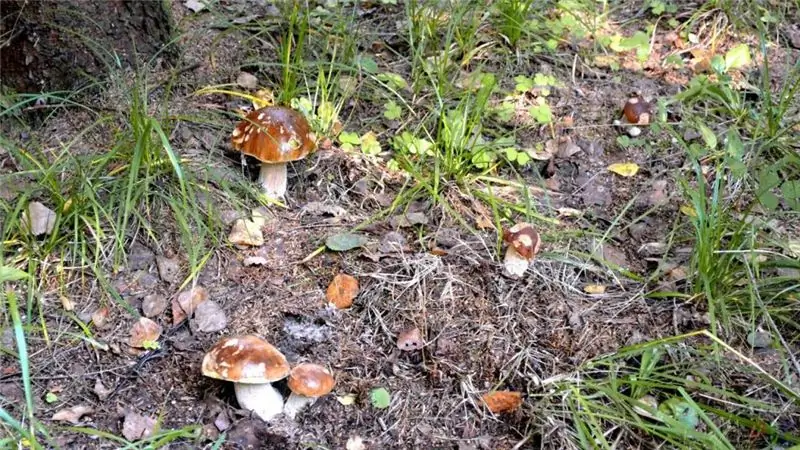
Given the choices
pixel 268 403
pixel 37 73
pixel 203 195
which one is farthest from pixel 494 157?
pixel 37 73

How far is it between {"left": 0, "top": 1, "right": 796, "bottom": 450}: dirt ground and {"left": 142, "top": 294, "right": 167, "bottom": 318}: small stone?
0.03m

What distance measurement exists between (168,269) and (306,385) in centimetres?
93

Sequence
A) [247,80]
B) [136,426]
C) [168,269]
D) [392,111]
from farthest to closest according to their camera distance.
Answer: [247,80], [392,111], [168,269], [136,426]

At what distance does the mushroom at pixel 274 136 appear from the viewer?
134 inches

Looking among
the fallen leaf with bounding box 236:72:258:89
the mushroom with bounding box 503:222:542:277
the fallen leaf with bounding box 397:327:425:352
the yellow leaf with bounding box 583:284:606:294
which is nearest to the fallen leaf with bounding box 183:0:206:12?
the fallen leaf with bounding box 236:72:258:89

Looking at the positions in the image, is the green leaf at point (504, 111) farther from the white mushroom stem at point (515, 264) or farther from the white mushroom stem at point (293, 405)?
the white mushroom stem at point (293, 405)

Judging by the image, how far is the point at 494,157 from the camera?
3.89 metres

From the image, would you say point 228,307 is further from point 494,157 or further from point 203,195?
point 494,157

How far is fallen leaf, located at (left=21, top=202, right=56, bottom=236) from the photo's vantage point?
3137mm

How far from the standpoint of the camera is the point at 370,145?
3941mm

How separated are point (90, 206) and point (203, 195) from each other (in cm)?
50

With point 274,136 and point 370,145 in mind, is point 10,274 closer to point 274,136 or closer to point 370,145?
point 274,136

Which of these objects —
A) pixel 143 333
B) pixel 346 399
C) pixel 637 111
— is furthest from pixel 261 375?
pixel 637 111

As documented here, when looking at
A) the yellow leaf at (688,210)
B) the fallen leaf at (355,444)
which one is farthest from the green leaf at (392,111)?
the fallen leaf at (355,444)
